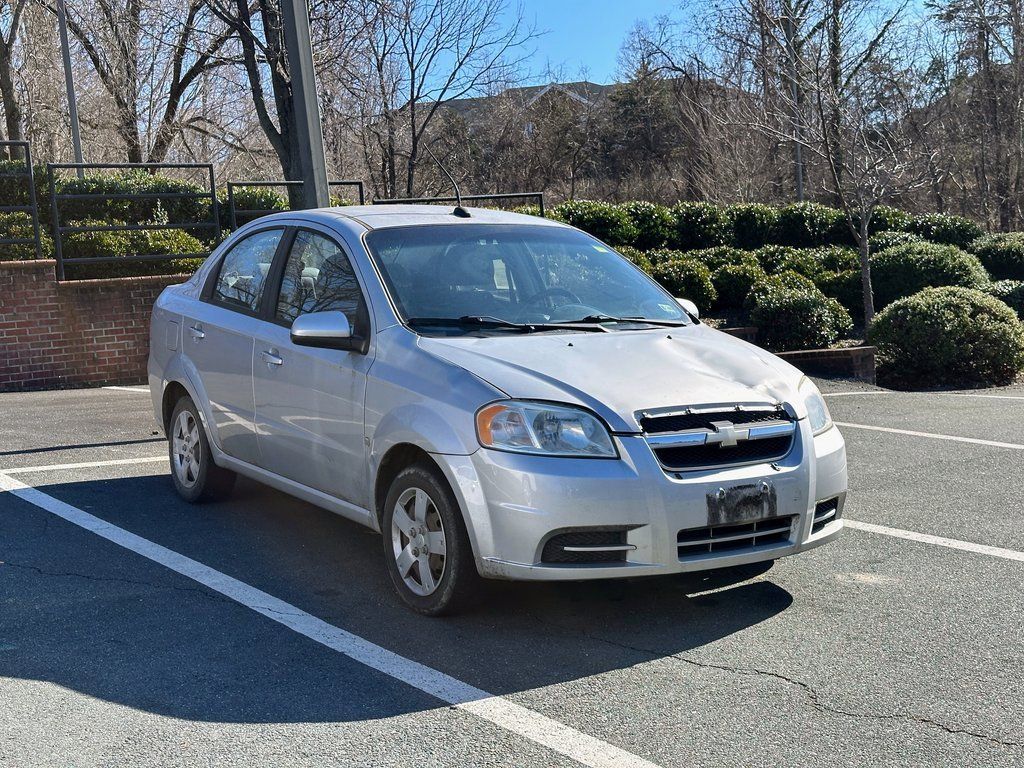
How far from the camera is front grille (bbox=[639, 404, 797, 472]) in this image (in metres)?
4.62

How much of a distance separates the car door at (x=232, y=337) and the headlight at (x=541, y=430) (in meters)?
2.04

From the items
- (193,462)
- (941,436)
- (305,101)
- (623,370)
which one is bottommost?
(941,436)

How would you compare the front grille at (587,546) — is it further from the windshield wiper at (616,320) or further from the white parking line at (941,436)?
Answer: the white parking line at (941,436)

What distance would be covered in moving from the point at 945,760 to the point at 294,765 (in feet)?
6.50

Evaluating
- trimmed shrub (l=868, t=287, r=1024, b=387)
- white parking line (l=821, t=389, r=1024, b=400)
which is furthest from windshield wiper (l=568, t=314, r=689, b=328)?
trimmed shrub (l=868, t=287, r=1024, b=387)

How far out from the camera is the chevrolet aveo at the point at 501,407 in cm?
459

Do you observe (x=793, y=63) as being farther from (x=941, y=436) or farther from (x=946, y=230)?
(x=941, y=436)

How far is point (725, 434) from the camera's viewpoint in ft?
15.4

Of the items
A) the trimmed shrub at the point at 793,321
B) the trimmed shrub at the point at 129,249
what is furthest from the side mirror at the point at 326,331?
the trimmed shrub at the point at 129,249

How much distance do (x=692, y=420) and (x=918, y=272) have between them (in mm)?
14159

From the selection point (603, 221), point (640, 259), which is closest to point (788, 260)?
point (640, 259)

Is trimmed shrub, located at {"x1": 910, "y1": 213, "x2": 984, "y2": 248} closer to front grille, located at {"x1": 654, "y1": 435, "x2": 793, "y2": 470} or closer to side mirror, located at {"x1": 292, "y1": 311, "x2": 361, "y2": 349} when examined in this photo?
front grille, located at {"x1": 654, "y1": 435, "x2": 793, "y2": 470}

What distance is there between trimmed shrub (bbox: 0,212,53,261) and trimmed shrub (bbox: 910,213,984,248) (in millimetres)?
15479

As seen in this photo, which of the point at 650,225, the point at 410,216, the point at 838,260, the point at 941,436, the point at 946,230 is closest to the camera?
the point at 410,216
